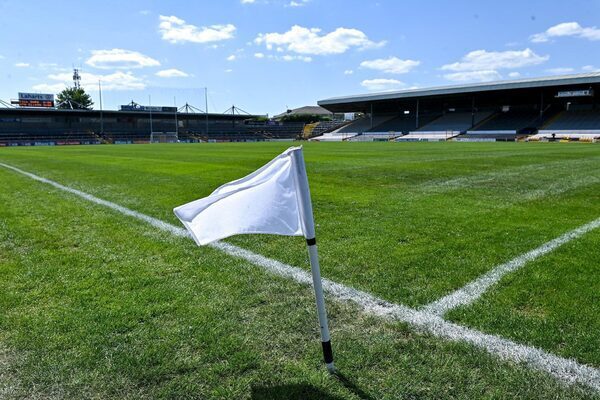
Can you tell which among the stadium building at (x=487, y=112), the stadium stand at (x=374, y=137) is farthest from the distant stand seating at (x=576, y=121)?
the stadium stand at (x=374, y=137)

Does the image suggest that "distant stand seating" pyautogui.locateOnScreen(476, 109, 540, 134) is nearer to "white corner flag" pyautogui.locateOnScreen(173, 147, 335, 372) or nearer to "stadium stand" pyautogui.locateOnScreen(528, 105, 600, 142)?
"stadium stand" pyautogui.locateOnScreen(528, 105, 600, 142)

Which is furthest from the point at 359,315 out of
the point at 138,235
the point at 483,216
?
the point at 483,216

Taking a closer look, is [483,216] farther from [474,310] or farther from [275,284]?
[275,284]

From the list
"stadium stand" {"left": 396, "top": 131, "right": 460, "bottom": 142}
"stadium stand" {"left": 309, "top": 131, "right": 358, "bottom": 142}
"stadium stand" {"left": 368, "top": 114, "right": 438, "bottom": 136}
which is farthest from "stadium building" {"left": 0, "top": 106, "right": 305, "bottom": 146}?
"stadium stand" {"left": 396, "top": 131, "right": 460, "bottom": 142}

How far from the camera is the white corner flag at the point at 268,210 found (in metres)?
2.32

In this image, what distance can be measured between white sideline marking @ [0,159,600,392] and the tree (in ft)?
358

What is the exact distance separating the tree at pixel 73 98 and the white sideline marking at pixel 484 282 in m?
110

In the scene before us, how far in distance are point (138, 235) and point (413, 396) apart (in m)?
4.31

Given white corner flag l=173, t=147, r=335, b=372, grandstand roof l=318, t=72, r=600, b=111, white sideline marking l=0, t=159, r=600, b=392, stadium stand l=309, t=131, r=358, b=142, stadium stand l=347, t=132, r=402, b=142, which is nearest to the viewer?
white corner flag l=173, t=147, r=335, b=372

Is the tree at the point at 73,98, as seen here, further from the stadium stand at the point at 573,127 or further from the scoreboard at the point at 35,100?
the stadium stand at the point at 573,127

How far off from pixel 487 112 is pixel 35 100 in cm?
7396

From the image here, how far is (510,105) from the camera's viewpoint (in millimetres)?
63281

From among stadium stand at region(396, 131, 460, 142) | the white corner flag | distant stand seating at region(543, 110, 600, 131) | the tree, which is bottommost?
the white corner flag

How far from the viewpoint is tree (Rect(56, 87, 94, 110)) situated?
323ft
